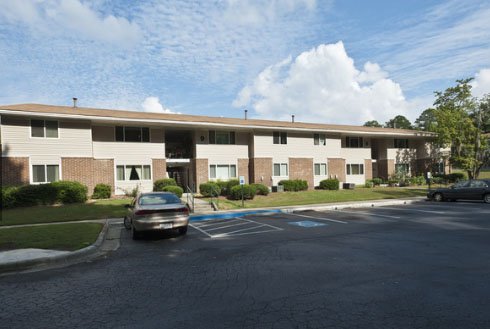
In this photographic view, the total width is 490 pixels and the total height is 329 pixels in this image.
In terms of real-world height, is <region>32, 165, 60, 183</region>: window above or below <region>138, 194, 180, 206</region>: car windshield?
above

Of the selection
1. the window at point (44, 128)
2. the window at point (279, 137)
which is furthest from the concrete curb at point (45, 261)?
the window at point (279, 137)

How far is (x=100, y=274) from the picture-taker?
21.2 ft

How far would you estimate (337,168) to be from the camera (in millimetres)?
31906

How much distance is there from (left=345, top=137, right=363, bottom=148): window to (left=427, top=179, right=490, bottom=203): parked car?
1311 centimetres

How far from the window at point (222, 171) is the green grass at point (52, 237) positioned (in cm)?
1478

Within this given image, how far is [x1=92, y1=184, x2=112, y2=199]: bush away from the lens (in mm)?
21562

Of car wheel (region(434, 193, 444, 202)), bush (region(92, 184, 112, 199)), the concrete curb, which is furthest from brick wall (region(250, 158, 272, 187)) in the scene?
the concrete curb

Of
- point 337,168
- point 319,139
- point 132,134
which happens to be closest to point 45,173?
point 132,134

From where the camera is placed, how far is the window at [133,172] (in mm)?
23719

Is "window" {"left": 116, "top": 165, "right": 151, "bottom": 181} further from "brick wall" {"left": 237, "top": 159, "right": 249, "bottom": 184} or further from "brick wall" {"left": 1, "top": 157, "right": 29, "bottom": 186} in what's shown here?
"brick wall" {"left": 237, "top": 159, "right": 249, "bottom": 184}

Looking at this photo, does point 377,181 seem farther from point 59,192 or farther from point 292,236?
point 59,192

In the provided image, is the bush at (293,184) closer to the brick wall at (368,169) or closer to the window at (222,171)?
the window at (222,171)

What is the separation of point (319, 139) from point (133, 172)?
17556 millimetres

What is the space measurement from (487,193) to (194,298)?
21.1 metres
